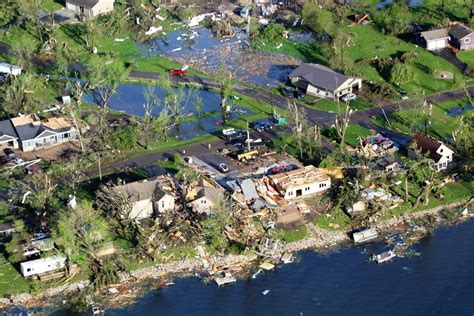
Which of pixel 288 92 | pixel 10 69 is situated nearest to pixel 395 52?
pixel 288 92

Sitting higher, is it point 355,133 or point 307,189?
point 307,189

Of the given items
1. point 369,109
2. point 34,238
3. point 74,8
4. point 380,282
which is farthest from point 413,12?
point 34,238

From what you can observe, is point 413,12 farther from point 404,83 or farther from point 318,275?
point 318,275

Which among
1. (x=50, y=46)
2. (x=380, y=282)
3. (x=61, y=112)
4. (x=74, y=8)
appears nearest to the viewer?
(x=380, y=282)

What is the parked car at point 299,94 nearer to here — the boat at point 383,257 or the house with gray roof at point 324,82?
the house with gray roof at point 324,82

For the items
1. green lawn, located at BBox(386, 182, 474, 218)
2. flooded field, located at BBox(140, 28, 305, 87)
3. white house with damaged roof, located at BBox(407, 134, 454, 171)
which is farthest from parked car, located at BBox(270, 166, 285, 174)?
flooded field, located at BBox(140, 28, 305, 87)

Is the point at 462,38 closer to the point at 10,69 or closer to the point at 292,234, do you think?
the point at 292,234

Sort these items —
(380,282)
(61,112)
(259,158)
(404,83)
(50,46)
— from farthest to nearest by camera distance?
1. (50,46)
2. (404,83)
3. (61,112)
4. (259,158)
5. (380,282)
